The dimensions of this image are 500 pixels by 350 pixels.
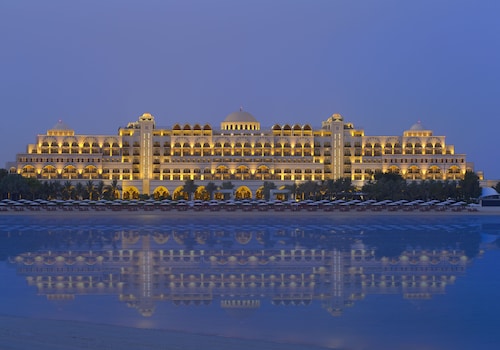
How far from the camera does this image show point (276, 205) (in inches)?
2228

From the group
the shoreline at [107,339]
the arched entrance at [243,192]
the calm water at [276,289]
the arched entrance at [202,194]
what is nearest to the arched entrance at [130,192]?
the arched entrance at [202,194]

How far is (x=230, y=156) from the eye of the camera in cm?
8894

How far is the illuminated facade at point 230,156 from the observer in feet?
280

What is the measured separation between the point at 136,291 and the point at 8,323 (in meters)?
4.03

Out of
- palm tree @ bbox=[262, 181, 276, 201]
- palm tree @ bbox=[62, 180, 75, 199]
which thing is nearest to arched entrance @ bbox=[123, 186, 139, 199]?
palm tree @ bbox=[62, 180, 75, 199]

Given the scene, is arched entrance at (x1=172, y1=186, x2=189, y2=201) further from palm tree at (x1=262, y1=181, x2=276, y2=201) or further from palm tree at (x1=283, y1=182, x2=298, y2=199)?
palm tree at (x1=283, y1=182, x2=298, y2=199)

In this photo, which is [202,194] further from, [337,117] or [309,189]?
[337,117]

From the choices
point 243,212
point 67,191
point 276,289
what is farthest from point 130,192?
point 276,289

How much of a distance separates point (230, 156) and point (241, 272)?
73.7m

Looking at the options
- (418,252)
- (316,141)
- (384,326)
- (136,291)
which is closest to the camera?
(384,326)

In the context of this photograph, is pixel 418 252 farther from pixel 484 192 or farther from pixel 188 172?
pixel 188 172

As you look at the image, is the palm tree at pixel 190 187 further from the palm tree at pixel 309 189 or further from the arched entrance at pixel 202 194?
the palm tree at pixel 309 189

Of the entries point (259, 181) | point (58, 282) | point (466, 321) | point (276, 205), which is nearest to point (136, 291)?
point (58, 282)

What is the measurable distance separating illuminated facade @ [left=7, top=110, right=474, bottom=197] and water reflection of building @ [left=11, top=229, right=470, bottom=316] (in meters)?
63.0
